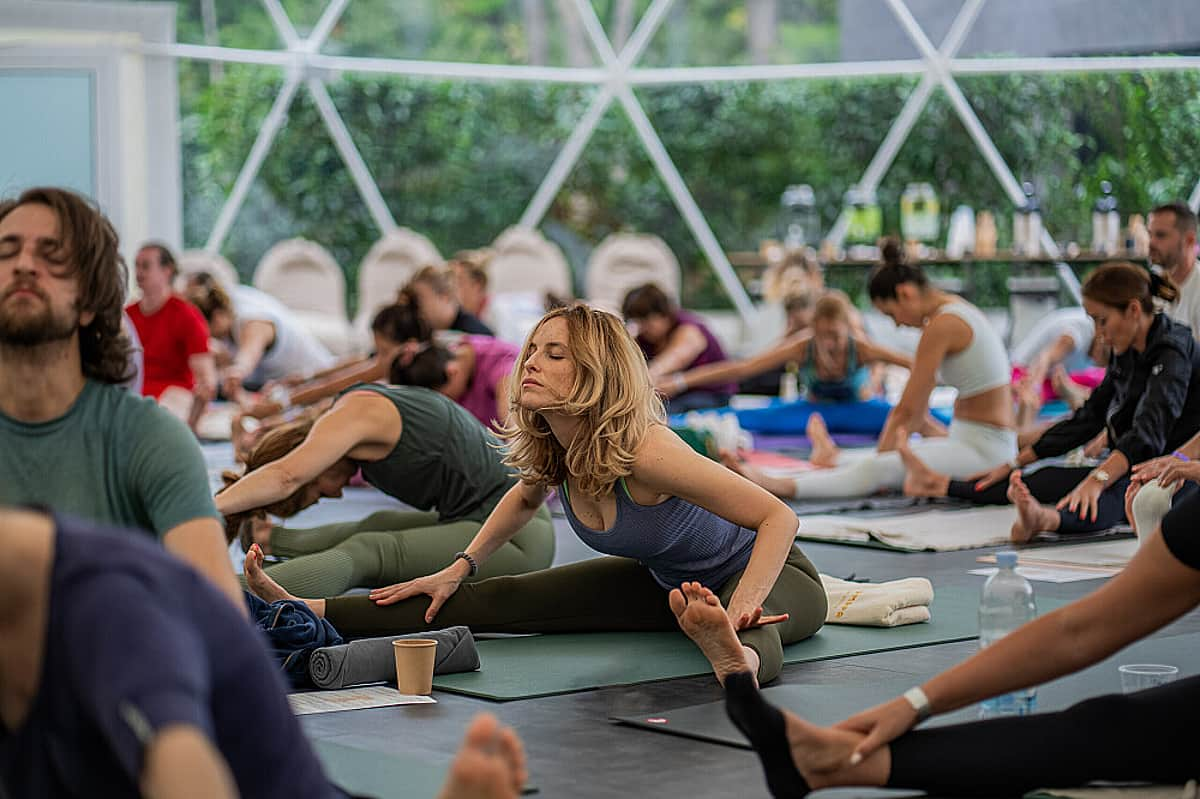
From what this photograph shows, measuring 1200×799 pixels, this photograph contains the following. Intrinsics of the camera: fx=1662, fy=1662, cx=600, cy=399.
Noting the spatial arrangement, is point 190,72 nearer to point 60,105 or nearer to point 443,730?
point 60,105

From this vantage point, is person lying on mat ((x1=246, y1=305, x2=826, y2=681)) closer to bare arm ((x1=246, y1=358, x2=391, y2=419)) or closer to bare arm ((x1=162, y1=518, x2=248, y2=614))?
bare arm ((x1=162, y1=518, x2=248, y2=614))

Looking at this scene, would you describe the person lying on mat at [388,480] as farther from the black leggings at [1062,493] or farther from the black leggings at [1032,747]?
the black leggings at [1062,493]

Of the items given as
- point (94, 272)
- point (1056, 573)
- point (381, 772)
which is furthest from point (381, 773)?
point (1056, 573)

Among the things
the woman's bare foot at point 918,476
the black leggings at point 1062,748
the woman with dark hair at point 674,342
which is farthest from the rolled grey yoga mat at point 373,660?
the woman with dark hair at point 674,342

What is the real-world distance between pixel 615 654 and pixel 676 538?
1.54 feet

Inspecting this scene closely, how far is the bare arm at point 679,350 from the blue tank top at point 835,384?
0.59 metres

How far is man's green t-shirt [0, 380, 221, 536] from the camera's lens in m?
2.51

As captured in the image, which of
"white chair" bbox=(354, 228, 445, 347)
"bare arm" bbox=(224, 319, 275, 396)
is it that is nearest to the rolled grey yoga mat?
"bare arm" bbox=(224, 319, 275, 396)

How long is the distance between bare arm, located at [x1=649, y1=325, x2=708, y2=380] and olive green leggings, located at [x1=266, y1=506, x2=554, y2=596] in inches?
158

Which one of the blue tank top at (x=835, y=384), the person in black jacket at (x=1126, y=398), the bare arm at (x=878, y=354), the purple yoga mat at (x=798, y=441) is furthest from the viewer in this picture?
the purple yoga mat at (x=798, y=441)

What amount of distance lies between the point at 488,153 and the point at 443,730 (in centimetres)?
1221

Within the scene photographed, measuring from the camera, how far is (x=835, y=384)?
8.95 meters

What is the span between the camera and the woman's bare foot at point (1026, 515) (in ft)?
18.5

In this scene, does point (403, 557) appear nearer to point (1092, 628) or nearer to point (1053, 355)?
point (1092, 628)
